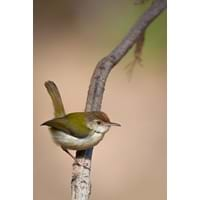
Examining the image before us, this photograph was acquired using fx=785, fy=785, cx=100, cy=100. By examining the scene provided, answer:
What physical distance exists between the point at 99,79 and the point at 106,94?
0.05 m

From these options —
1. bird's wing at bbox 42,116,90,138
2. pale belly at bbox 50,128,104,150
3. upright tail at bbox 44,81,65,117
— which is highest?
upright tail at bbox 44,81,65,117

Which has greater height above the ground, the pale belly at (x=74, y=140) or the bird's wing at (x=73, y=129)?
the bird's wing at (x=73, y=129)

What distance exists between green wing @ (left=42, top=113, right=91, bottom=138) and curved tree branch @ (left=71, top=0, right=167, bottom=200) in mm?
41

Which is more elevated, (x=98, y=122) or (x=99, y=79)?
(x=99, y=79)

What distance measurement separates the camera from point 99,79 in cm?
225

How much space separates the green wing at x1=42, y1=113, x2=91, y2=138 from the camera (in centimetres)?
221

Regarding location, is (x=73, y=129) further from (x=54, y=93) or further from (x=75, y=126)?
(x=54, y=93)

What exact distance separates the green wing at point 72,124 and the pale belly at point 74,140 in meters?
0.01

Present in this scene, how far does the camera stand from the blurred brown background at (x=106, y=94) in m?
2.25

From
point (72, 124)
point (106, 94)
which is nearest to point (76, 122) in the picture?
point (72, 124)

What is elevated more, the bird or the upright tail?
the upright tail
